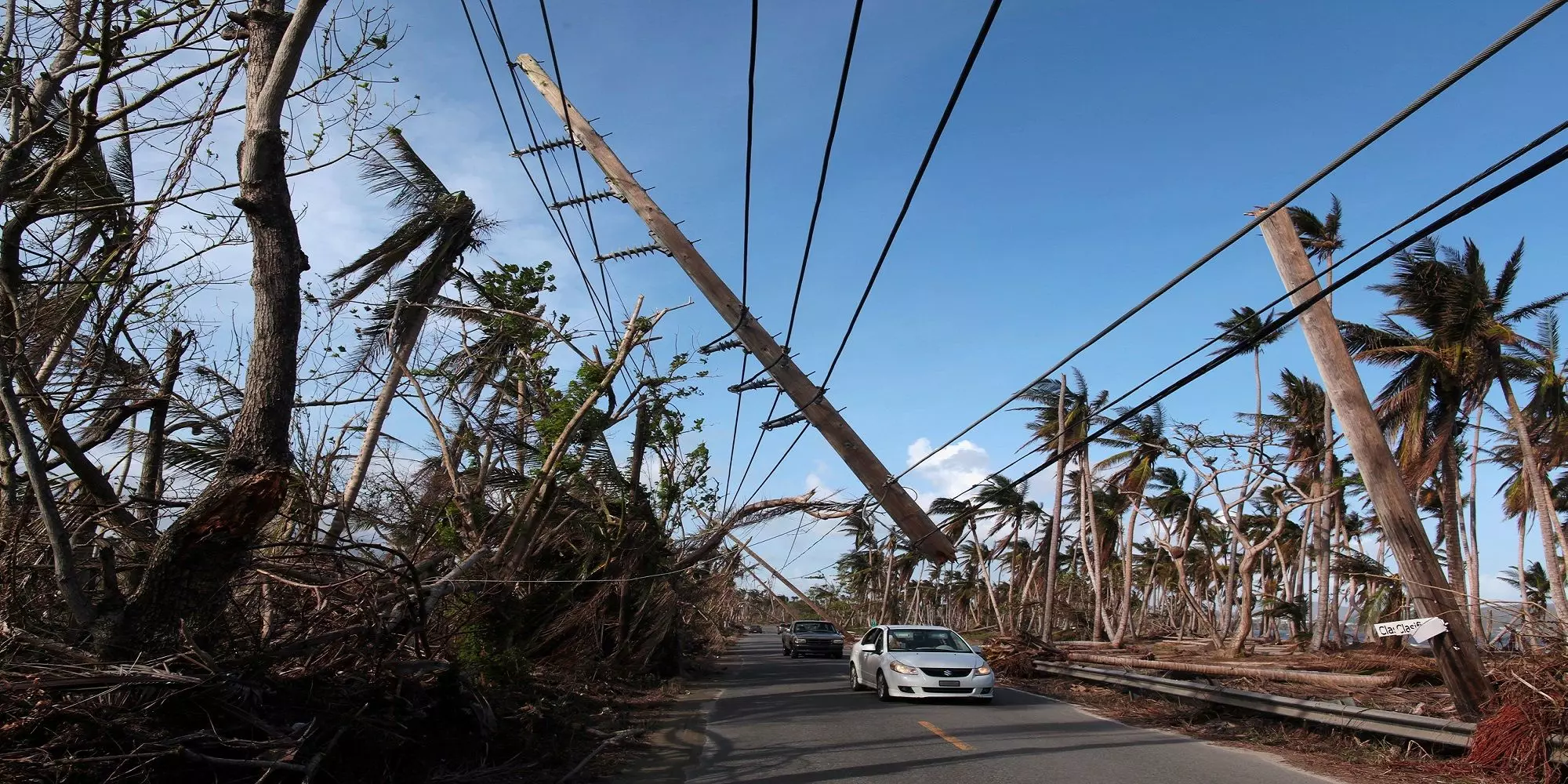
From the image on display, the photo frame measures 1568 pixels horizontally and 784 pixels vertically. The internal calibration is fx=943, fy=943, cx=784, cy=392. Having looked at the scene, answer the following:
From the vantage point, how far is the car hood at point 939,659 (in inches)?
A: 588

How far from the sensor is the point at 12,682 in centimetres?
556

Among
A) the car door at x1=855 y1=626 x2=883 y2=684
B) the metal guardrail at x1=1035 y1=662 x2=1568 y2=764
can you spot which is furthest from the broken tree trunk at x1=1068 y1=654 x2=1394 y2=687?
the car door at x1=855 y1=626 x2=883 y2=684

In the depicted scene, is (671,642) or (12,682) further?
(671,642)

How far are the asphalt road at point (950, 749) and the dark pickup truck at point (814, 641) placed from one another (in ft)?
67.5

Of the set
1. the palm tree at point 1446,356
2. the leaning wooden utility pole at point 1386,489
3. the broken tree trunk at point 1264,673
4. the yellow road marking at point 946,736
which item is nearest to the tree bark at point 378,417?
the yellow road marking at point 946,736

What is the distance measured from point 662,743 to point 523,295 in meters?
6.81

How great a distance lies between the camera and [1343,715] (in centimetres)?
996

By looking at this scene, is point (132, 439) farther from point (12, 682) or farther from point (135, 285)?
point (12, 682)

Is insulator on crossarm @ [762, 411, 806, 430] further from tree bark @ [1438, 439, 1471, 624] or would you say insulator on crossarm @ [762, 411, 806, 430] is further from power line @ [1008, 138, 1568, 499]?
tree bark @ [1438, 439, 1471, 624]

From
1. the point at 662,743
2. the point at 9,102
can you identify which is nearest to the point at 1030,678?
the point at 662,743

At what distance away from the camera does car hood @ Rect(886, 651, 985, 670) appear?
14.9m

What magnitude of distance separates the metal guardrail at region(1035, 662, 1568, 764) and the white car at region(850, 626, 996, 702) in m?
2.72

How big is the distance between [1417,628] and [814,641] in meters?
28.4

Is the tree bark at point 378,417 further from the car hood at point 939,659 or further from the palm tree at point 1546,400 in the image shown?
Answer: the palm tree at point 1546,400
